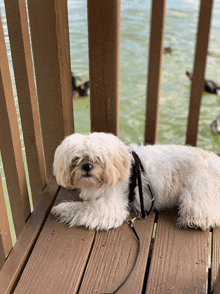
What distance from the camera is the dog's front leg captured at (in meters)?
2.03

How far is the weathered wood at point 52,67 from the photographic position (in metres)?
1.96

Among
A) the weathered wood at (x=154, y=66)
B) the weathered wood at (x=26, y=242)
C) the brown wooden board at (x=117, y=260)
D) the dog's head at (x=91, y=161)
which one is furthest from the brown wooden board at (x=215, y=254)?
the weathered wood at (x=26, y=242)

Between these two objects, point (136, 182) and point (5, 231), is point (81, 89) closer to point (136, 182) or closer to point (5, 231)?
point (136, 182)

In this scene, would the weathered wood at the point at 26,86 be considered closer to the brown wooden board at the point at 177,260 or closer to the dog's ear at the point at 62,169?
the dog's ear at the point at 62,169

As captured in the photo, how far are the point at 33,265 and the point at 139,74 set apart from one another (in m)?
4.54

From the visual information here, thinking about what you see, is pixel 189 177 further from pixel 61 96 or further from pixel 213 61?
pixel 213 61

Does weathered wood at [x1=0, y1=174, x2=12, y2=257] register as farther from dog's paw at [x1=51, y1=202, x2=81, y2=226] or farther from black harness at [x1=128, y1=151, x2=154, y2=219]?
black harness at [x1=128, y1=151, x2=154, y2=219]

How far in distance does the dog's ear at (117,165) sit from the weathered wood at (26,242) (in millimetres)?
540

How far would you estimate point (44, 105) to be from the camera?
88.5 inches

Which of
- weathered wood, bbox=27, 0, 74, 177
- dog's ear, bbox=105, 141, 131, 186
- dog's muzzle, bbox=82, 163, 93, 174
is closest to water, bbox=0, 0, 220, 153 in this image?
weathered wood, bbox=27, 0, 74, 177

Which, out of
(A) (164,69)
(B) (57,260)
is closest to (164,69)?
(A) (164,69)

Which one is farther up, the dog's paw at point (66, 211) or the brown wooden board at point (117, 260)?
the dog's paw at point (66, 211)

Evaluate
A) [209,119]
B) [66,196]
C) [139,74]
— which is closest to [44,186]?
[66,196]

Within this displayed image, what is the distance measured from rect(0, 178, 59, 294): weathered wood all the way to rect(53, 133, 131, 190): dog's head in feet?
1.23
